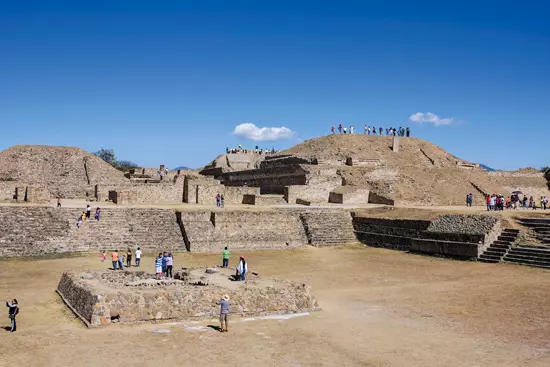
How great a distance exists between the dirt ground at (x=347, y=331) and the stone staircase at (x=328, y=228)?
743cm

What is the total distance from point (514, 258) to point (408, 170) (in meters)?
19.8

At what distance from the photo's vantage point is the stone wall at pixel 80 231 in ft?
67.3

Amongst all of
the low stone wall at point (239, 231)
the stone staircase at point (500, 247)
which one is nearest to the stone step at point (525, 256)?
the stone staircase at point (500, 247)

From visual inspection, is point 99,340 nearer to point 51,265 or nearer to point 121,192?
point 51,265

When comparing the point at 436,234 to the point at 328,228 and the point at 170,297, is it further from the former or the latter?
the point at 170,297

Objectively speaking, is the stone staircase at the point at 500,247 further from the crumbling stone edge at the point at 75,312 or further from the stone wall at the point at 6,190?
Result: the stone wall at the point at 6,190

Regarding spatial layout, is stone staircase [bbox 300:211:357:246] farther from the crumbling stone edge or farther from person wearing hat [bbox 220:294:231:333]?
person wearing hat [bbox 220:294:231:333]

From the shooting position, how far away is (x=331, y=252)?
23281mm

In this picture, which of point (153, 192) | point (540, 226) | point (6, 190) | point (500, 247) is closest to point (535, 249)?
point (500, 247)

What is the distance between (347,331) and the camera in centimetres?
1113

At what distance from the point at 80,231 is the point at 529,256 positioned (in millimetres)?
16716

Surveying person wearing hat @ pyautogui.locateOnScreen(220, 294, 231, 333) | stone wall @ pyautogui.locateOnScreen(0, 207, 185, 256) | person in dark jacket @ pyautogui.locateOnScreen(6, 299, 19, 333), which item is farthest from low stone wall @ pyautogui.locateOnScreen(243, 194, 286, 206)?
person in dark jacket @ pyautogui.locateOnScreen(6, 299, 19, 333)

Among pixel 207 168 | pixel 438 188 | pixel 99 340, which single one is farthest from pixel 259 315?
pixel 207 168

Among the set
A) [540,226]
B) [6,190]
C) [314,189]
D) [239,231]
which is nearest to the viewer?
[540,226]
